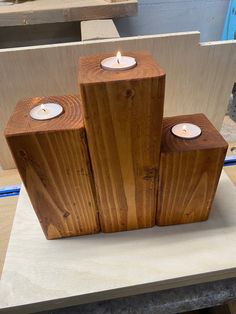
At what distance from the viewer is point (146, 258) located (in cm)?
41

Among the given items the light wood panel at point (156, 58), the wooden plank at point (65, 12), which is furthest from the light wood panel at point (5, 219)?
the wooden plank at point (65, 12)

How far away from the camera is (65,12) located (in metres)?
0.87

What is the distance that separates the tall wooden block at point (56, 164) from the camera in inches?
12.4

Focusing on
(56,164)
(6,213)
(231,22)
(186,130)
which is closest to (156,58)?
(186,130)

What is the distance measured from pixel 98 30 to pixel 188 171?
0.52 metres

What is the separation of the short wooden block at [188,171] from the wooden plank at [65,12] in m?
0.64

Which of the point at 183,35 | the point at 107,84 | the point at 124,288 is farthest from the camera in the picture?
the point at 183,35

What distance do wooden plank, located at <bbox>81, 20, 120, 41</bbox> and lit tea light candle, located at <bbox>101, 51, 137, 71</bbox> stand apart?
0.36 m

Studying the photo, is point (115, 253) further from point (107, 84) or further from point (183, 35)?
point (183, 35)

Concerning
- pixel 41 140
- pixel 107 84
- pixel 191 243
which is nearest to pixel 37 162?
pixel 41 140

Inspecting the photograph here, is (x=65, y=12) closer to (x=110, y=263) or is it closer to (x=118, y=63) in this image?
(x=118, y=63)

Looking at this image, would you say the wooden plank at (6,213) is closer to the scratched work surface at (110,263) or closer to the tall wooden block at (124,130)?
the scratched work surface at (110,263)

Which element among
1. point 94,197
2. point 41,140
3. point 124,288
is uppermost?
point 41,140

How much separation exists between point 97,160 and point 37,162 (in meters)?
0.08
